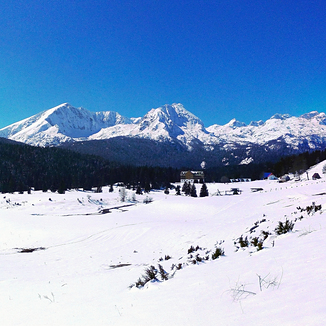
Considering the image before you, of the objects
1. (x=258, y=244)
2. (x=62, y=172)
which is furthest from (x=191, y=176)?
(x=258, y=244)

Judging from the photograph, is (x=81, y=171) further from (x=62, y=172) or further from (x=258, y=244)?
(x=258, y=244)

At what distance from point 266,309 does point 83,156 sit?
179 meters

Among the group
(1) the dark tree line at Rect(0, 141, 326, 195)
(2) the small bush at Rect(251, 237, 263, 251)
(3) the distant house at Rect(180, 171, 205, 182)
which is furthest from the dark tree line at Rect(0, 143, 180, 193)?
(2) the small bush at Rect(251, 237, 263, 251)

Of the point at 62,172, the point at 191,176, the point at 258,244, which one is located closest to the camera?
the point at 258,244

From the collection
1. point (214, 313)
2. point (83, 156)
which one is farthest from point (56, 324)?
point (83, 156)

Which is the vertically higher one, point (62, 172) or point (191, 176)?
point (62, 172)

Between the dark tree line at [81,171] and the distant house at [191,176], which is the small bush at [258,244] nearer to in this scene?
the dark tree line at [81,171]

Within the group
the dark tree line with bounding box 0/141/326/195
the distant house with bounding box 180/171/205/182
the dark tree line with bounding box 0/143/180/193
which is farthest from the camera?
the distant house with bounding box 180/171/205/182

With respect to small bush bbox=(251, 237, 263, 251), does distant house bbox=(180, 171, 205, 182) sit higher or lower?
higher

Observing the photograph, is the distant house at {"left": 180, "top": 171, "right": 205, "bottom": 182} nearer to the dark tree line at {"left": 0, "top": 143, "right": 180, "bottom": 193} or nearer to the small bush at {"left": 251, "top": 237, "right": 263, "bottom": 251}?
the dark tree line at {"left": 0, "top": 143, "right": 180, "bottom": 193}

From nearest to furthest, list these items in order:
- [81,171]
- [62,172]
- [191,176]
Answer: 1. [62,172]
2. [81,171]
3. [191,176]

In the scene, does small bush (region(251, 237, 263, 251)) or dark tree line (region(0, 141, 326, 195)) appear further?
dark tree line (region(0, 141, 326, 195))

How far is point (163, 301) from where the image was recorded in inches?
218

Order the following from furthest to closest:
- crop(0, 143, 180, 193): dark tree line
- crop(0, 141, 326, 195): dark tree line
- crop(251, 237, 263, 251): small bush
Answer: crop(0, 143, 180, 193): dark tree line < crop(0, 141, 326, 195): dark tree line < crop(251, 237, 263, 251): small bush
